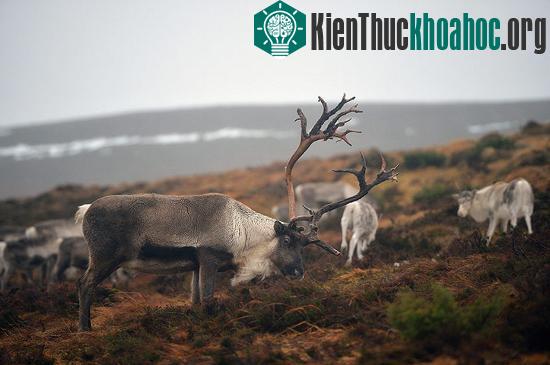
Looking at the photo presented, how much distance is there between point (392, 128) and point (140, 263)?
5812cm

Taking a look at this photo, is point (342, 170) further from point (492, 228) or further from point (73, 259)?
point (73, 259)

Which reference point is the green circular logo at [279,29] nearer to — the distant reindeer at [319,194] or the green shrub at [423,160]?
the distant reindeer at [319,194]

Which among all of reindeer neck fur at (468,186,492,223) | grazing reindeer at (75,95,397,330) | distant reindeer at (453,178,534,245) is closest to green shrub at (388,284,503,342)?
grazing reindeer at (75,95,397,330)

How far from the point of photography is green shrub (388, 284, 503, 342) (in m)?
6.43

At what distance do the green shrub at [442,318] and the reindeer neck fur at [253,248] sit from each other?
3232 millimetres

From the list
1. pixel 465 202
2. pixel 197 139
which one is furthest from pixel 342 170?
pixel 197 139

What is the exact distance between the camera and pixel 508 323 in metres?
6.68

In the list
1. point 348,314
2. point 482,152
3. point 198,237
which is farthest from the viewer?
point 482,152

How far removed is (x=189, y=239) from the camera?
9.10 metres

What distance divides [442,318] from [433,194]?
45.1ft

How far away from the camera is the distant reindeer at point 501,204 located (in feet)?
42.1

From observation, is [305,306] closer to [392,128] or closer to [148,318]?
[148,318]

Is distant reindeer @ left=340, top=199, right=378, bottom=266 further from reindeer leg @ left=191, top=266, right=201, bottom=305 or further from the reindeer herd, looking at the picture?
reindeer leg @ left=191, top=266, right=201, bottom=305

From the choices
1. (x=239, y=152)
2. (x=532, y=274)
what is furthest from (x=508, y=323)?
(x=239, y=152)
